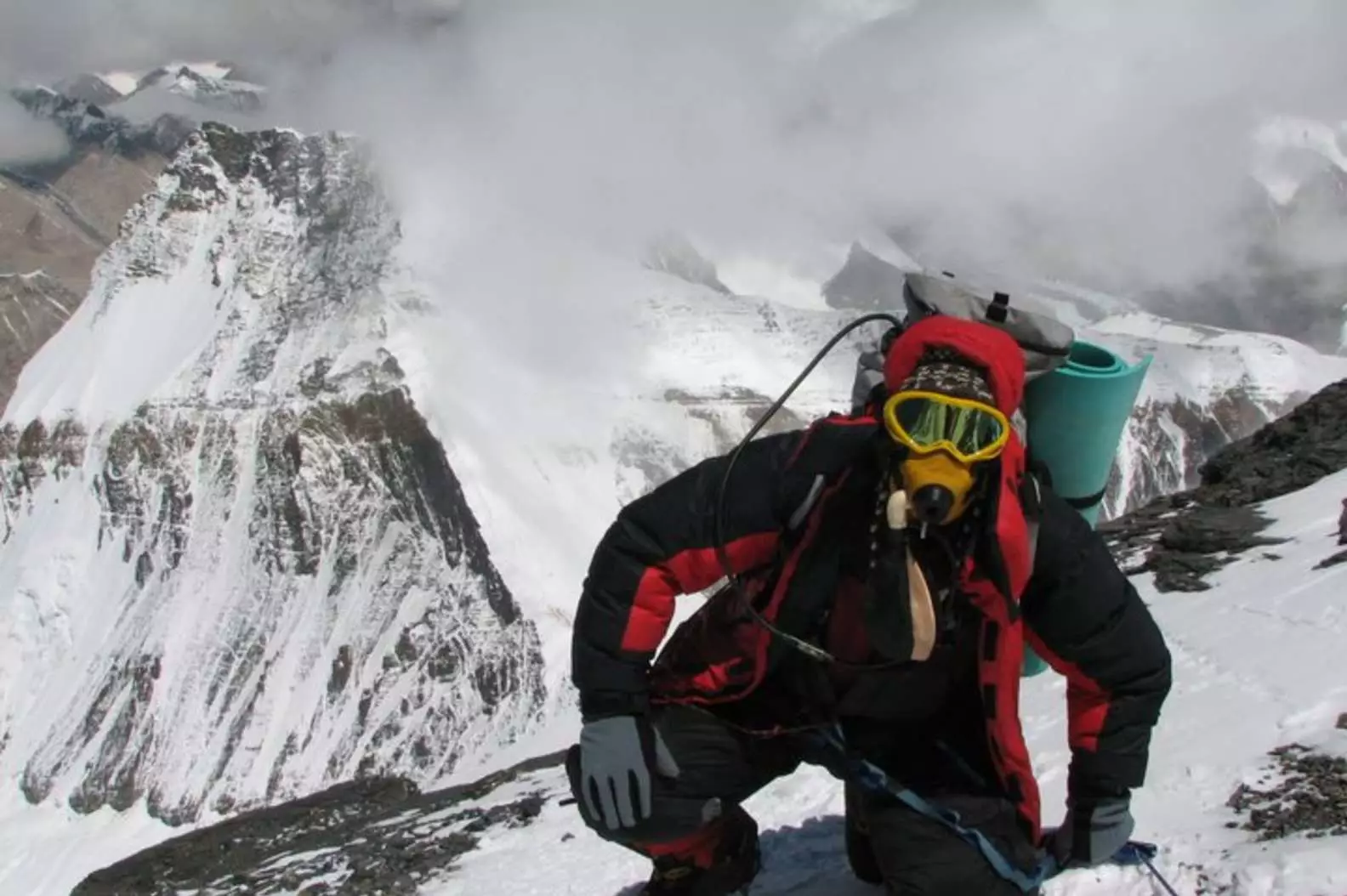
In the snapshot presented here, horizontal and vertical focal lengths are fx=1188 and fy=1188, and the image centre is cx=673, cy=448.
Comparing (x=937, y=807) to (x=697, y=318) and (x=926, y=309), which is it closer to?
(x=926, y=309)

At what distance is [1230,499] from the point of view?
71.6ft

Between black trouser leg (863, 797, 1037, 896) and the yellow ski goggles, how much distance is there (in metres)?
2.01

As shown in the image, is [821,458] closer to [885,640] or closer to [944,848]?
[885,640]

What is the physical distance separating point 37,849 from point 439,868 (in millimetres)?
→ 152675

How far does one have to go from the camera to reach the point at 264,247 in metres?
196

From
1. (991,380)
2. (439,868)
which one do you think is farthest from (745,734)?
(439,868)

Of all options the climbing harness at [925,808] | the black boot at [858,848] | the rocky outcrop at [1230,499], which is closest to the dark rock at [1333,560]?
the rocky outcrop at [1230,499]

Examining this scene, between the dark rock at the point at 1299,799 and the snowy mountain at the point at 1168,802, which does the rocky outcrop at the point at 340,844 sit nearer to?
the snowy mountain at the point at 1168,802

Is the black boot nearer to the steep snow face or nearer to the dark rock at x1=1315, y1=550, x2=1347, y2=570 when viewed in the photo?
the dark rock at x1=1315, y1=550, x2=1347, y2=570

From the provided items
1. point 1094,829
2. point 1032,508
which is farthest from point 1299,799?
point 1032,508

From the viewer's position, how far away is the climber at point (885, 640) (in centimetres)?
513

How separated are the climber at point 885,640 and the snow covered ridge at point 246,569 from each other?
413 ft

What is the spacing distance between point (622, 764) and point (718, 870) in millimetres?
1003

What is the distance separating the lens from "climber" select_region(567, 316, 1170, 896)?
5.13 m
